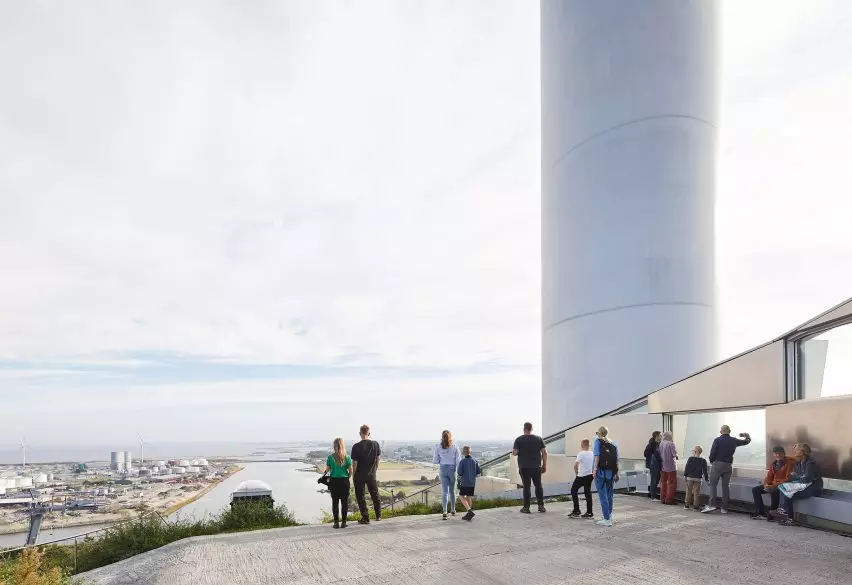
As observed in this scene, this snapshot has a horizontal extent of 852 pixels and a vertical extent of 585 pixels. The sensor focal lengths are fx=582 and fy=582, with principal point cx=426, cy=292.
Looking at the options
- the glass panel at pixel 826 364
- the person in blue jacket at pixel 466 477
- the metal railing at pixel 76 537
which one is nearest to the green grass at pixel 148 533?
the metal railing at pixel 76 537

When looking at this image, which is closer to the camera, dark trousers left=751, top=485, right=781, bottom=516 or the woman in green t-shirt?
the woman in green t-shirt

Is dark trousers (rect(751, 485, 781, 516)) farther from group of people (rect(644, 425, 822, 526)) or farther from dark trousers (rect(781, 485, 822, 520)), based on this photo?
dark trousers (rect(781, 485, 822, 520))

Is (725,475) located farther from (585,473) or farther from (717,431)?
(585,473)

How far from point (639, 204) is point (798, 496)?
42.0 feet

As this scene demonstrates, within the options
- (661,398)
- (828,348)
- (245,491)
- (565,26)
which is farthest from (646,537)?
(565,26)

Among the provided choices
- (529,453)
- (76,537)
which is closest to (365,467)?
(529,453)

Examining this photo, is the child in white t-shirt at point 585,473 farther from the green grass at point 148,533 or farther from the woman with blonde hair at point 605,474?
the green grass at point 148,533

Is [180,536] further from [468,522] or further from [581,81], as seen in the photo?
[581,81]

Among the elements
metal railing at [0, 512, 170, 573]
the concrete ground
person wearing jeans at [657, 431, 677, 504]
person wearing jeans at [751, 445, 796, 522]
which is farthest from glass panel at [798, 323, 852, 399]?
metal railing at [0, 512, 170, 573]

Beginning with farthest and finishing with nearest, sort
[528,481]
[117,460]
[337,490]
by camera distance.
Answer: [117,460] < [528,481] < [337,490]

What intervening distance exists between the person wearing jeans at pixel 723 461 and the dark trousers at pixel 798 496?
1.04m

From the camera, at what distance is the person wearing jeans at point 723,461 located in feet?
32.8

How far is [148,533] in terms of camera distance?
8336 mm

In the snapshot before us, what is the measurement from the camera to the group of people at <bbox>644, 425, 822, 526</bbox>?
340 inches
